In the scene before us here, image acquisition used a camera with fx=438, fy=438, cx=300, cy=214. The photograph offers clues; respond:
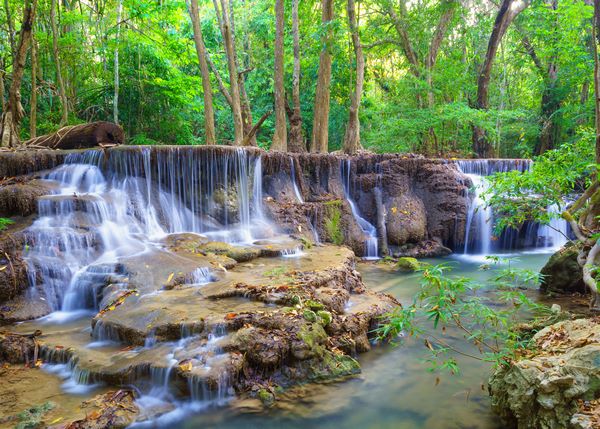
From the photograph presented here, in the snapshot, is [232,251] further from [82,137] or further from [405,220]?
[405,220]

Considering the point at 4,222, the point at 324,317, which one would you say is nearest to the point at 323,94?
the point at 4,222

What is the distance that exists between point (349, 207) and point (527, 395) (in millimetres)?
8825

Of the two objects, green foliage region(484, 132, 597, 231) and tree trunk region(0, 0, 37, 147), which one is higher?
tree trunk region(0, 0, 37, 147)

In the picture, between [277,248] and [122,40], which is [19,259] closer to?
[277,248]

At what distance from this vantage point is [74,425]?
154 inches

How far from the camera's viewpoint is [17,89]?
33.9 ft

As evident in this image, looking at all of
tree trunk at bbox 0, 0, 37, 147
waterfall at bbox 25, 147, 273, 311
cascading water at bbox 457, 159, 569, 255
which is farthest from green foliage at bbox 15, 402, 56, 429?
cascading water at bbox 457, 159, 569, 255

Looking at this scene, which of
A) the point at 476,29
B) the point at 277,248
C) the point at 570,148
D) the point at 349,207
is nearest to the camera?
the point at 570,148

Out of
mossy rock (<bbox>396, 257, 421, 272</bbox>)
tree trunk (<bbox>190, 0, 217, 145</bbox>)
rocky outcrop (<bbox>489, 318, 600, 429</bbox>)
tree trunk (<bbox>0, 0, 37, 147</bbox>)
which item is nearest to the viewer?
rocky outcrop (<bbox>489, 318, 600, 429</bbox>)

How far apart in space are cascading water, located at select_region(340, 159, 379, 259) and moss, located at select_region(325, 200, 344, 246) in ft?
2.44

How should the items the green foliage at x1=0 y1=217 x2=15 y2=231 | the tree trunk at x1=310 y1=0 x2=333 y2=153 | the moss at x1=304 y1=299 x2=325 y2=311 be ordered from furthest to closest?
the tree trunk at x1=310 y1=0 x2=333 y2=153 < the green foliage at x1=0 y1=217 x2=15 y2=231 < the moss at x1=304 y1=299 x2=325 y2=311

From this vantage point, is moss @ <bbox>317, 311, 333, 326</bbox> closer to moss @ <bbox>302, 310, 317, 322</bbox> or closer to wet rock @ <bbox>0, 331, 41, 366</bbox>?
moss @ <bbox>302, 310, 317, 322</bbox>

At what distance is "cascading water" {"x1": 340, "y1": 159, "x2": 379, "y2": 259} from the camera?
1209 cm

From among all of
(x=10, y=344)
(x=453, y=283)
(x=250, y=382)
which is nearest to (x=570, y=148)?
(x=453, y=283)
